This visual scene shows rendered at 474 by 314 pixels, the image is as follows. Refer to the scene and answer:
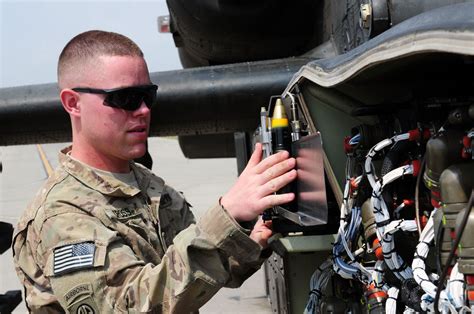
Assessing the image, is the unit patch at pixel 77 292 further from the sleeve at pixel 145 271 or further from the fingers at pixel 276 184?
the fingers at pixel 276 184

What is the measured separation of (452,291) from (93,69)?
142 cm

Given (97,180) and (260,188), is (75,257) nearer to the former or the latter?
(97,180)

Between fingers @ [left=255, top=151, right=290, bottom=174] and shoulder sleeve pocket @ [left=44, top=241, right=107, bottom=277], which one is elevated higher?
fingers @ [left=255, top=151, right=290, bottom=174]

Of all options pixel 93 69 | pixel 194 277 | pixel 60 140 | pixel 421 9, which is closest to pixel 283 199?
pixel 194 277

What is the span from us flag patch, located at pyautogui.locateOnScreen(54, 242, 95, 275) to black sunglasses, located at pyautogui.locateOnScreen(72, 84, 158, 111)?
1.67 ft

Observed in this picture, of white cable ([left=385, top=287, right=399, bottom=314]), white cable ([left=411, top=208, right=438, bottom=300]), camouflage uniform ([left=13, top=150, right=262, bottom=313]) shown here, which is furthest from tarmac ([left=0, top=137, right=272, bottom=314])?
white cable ([left=411, top=208, right=438, bottom=300])

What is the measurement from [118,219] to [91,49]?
616mm

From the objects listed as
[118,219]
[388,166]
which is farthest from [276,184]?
[118,219]

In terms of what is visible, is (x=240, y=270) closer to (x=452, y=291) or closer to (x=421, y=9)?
(x=452, y=291)

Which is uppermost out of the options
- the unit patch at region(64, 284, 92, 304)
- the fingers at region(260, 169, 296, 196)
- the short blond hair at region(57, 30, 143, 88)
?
the short blond hair at region(57, 30, 143, 88)

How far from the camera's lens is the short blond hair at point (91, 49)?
2268 mm

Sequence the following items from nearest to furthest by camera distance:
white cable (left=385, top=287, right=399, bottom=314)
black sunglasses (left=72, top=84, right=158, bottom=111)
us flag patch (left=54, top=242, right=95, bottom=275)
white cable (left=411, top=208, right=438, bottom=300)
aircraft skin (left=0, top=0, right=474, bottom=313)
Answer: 1. aircraft skin (left=0, top=0, right=474, bottom=313)
2. white cable (left=411, top=208, right=438, bottom=300)
3. white cable (left=385, top=287, right=399, bottom=314)
4. us flag patch (left=54, top=242, right=95, bottom=275)
5. black sunglasses (left=72, top=84, right=158, bottom=111)

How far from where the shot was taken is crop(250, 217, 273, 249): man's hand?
7.27 feet

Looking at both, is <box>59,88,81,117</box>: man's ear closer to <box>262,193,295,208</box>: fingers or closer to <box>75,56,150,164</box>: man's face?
<box>75,56,150,164</box>: man's face
